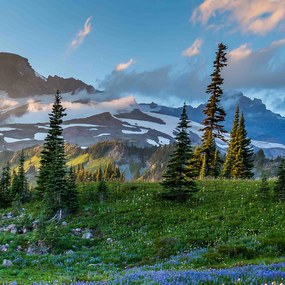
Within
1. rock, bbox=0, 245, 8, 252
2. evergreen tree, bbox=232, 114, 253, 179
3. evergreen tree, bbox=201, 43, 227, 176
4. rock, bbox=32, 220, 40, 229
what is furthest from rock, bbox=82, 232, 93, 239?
evergreen tree, bbox=232, 114, 253, 179

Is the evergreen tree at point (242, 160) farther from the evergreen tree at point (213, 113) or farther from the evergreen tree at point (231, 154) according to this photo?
the evergreen tree at point (213, 113)

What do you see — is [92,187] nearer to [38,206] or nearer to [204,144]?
[38,206]

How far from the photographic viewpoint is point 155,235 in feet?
64.1

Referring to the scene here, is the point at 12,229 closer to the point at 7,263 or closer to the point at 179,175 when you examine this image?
the point at 7,263

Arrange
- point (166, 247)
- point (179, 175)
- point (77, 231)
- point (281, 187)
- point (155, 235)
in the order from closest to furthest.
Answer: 1. point (166, 247)
2. point (155, 235)
3. point (77, 231)
4. point (281, 187)
5. point (179, 175)

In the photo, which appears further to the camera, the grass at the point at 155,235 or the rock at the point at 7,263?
the rock at the point at 7,263

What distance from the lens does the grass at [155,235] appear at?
1361 centimetres

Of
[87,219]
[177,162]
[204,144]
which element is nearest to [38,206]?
[87,219]

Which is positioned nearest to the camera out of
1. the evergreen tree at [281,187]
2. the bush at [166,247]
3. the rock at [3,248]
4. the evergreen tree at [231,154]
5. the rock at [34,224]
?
the bush at [166,247]

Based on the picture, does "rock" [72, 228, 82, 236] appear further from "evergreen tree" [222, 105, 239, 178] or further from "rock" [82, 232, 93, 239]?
"evergreen tree" [222, 105, 239, 178]

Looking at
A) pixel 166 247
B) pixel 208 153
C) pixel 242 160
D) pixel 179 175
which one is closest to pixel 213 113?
pixel 208 153

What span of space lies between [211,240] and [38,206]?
774 inches

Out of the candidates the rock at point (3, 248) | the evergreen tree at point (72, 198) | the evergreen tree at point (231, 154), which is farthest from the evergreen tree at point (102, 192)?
the evergreen tree at point (231, 154)

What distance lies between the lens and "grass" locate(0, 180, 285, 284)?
13.6 meters
